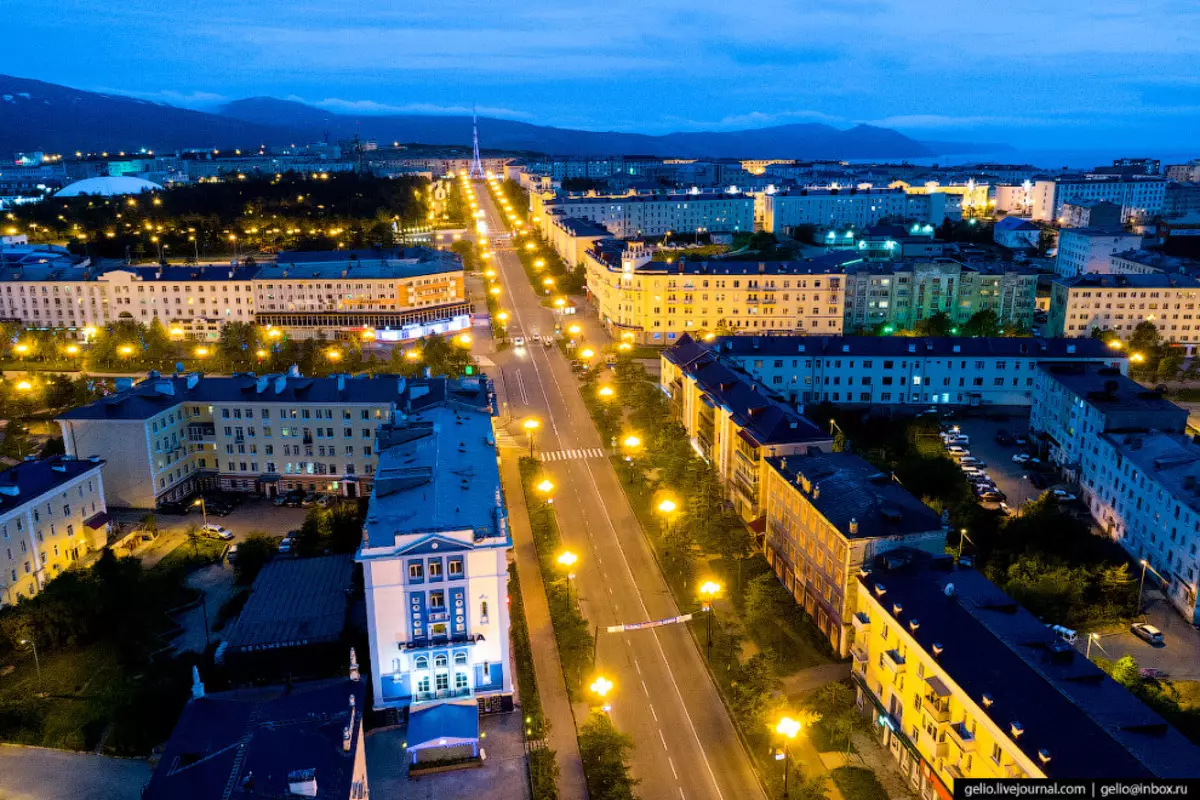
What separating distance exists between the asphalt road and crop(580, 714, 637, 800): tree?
2.13ft

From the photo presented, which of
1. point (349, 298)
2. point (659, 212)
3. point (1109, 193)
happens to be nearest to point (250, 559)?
point (349, 298)

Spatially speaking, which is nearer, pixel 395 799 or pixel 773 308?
pixel 395 799

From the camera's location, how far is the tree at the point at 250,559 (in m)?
46.2

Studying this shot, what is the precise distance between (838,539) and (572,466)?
27126mm

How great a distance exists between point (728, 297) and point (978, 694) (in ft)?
234

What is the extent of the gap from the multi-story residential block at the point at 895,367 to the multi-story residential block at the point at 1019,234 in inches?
3630

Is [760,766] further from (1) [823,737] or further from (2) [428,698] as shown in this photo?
(2) [428,698]

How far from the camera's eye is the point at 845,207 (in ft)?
580

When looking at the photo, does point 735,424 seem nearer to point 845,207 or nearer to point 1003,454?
point 1003,454

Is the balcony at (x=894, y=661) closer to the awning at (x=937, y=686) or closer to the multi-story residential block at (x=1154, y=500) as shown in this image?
the awning at (x=937, y=686)

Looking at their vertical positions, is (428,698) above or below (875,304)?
below

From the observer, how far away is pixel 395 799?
31438 millimetres

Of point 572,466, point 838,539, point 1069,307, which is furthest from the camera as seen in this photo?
point 1069,307

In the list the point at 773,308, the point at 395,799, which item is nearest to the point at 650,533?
the point at 395,799
